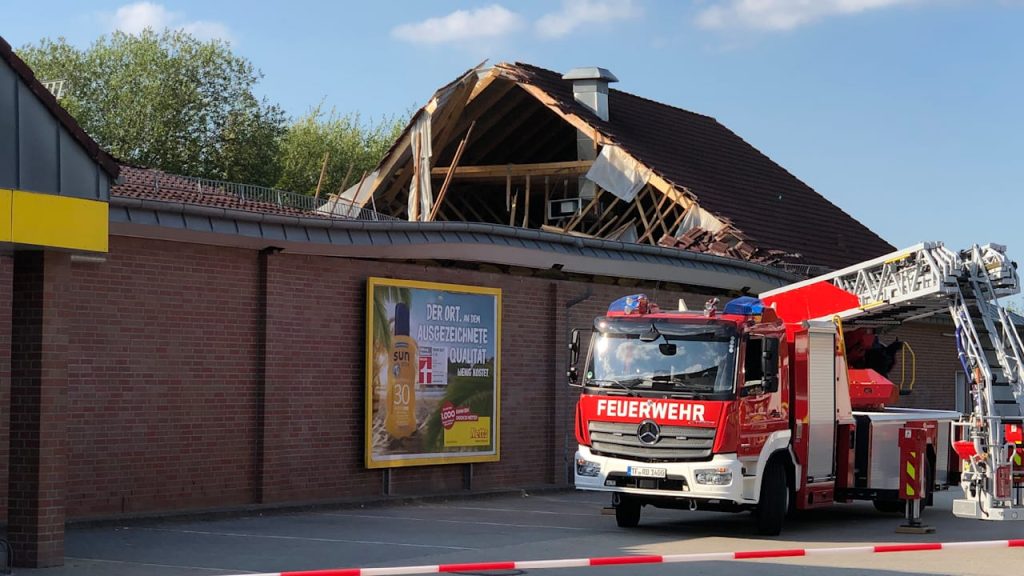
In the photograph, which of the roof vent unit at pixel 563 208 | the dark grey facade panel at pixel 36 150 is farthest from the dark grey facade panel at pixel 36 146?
the roof vent unit at pixel 563 208

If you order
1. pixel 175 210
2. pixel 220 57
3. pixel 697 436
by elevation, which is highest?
pixel 220 57

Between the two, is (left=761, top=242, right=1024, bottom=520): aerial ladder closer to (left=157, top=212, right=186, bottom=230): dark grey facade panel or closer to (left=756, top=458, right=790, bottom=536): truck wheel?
(left=756, top=458, right=790, bottom=536): truck wheel

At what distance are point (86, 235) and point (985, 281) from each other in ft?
37.1

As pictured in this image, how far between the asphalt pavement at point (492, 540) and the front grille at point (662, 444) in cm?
97

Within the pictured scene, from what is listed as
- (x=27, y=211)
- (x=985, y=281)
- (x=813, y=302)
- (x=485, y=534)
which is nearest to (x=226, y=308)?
(x=485, y=534)

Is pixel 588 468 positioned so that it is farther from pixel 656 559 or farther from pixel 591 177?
pixel 591 177

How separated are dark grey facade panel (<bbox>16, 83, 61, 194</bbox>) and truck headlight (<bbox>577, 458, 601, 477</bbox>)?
736 centimetres

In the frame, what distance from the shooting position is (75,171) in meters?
12.8

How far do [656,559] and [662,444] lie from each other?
9.67 feet

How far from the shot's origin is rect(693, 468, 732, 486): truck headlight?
16.3 meters

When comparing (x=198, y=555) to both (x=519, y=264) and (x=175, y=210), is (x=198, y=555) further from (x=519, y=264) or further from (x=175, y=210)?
(x=519, y=264)

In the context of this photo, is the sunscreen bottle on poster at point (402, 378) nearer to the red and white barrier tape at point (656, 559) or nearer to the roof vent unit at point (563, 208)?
the red and white barrier tape at point (656, 559)

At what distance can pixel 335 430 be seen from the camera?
2009cm

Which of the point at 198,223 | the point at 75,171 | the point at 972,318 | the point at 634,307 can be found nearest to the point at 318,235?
the point at 198,223
